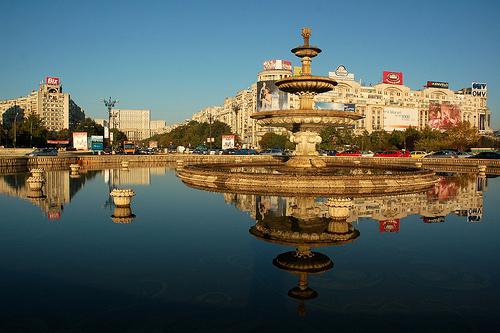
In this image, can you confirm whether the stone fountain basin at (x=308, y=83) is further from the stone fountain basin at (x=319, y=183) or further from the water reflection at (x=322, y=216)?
the water reflection at (x=322, y=216)

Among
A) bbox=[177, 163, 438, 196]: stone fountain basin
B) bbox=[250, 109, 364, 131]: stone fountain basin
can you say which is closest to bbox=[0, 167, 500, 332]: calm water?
bbox=[177, 163, 438, 196]: stone fountain basin

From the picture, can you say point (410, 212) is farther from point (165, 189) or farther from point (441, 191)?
point (165, 189)

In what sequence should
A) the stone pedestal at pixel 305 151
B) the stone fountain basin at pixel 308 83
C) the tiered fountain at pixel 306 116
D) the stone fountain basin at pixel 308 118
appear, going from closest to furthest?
the stone fountain basin at pixel 308 118 → the tiered fountain at pixel 306 116 → the stone fountain basin at pixel 308 83 → the stone pedestal at pixel 305 151

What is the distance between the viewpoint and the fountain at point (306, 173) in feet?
73.3

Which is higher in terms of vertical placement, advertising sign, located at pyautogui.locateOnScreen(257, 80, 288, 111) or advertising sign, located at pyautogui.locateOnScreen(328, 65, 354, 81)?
advertising sign, located at pyautogui.locateOnScreen(328, 65, 354, 81)

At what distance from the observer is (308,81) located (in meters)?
28.9

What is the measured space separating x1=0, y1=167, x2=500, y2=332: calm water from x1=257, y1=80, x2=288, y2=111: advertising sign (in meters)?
118

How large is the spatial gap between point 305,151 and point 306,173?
4.63 metres

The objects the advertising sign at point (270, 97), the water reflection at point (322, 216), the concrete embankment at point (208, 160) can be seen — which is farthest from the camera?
the advertising sign at point (270, 97)

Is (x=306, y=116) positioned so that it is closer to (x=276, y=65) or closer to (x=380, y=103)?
(x=276, y=65)


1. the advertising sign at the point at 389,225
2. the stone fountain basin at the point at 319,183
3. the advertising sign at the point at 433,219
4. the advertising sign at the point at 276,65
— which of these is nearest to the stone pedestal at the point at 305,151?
the stone fountain basin at the point at 319,183

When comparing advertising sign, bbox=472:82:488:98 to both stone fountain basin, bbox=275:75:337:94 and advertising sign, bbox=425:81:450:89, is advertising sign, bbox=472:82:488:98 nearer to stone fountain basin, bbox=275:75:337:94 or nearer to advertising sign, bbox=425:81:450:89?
advertising sign, bbox=425:81:450:89

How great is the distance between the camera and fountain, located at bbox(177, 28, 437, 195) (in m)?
22.3

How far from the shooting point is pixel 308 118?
27.8m
